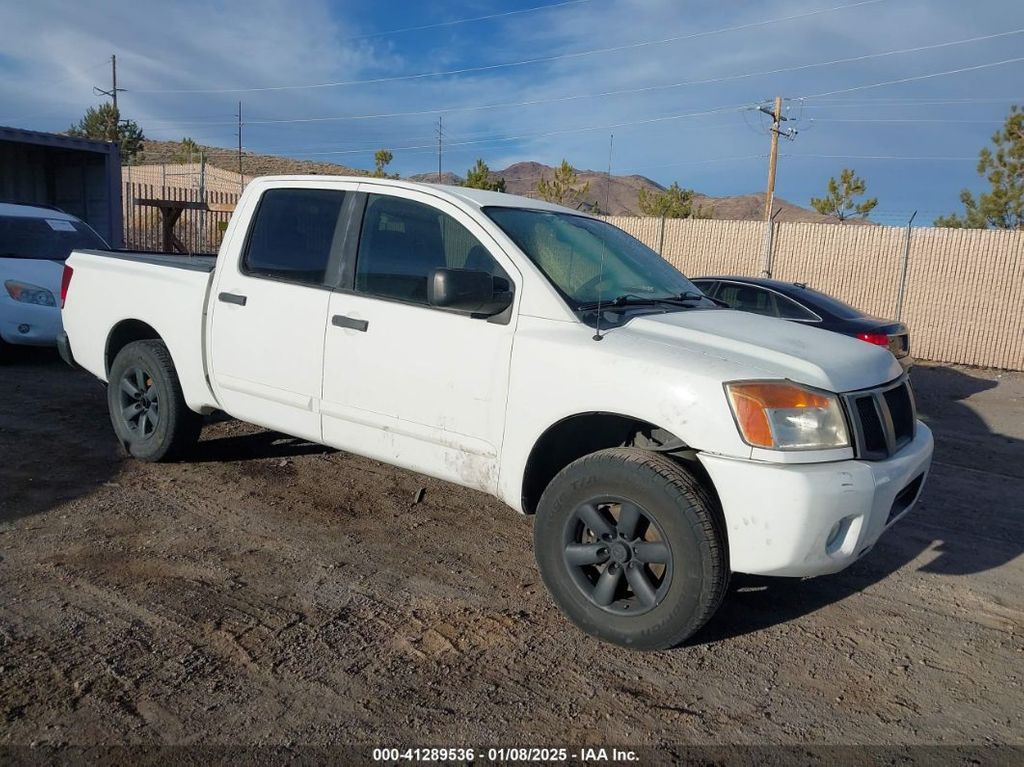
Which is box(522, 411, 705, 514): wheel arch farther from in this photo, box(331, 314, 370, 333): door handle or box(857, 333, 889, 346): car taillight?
box(857, 333, 889, 346): car taillight

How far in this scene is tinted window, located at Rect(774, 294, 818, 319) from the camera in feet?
32.1

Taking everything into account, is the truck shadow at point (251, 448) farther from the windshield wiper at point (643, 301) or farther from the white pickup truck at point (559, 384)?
the windshield wiper at point (643, 301)

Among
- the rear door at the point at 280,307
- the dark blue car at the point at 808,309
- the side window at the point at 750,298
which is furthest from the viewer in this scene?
the side window at the point at 750,298

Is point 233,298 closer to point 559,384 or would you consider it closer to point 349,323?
point 349,323

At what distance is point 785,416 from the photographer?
130 inches

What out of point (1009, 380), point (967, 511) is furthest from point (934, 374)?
point (967, 511)

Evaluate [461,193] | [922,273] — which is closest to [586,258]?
[461,193]

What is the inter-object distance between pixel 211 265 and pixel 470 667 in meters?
3.62

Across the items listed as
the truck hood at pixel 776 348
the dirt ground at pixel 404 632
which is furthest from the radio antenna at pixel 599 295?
the dirt ground at pixel 404 632

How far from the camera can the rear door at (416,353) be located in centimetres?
397

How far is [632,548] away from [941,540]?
8.93ft

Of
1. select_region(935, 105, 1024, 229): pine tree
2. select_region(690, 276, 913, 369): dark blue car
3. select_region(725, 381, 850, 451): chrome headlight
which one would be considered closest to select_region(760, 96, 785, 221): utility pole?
select_region(935, 105, 1024, 229): pine tree

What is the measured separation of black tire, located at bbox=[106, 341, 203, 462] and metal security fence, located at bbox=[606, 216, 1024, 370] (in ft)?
46.1

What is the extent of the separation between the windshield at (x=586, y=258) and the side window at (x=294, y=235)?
1.02 m
